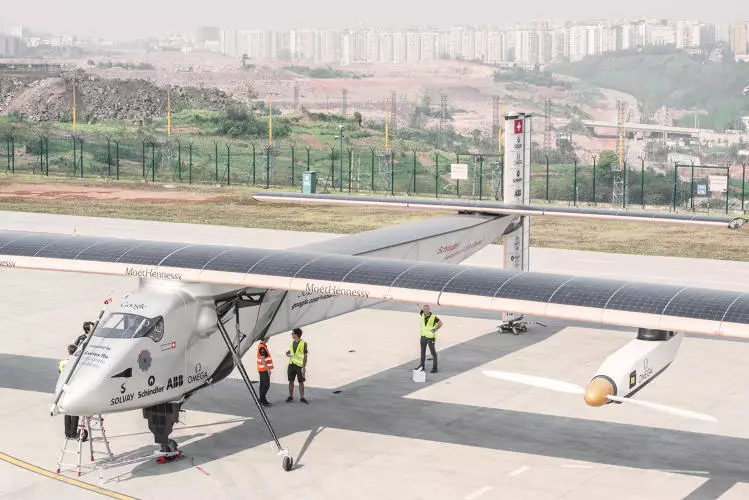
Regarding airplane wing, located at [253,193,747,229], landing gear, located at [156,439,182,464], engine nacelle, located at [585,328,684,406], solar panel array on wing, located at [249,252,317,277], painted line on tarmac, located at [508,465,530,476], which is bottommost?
painted line on tarmac, located at [508,465,530,476]

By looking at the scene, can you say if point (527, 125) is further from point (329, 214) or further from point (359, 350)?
point (329, 214)

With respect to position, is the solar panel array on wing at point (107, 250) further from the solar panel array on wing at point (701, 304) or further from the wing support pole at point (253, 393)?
the solar panel array on wing at point (701, 304)

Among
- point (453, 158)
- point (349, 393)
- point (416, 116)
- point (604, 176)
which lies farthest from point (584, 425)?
point (416, 116)

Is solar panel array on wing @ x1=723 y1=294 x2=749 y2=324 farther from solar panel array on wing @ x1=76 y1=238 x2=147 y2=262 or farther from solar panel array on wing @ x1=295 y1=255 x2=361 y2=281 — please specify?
solar panel array on wing @ x1=76 y1=238 x2=147 y2=262

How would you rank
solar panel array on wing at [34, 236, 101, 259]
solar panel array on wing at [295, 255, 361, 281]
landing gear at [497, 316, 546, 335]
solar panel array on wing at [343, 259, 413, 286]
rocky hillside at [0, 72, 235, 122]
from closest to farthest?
solar panel array on wing at [343, 259, 413, 286]
solar panel array on wing at [295, 255, 361, 281]
solar panel array on wing at [34, 236, 101, 259]
landing gear at [497, 316, 546, 335]
rocky hillside at [0, 72, 235, 122]

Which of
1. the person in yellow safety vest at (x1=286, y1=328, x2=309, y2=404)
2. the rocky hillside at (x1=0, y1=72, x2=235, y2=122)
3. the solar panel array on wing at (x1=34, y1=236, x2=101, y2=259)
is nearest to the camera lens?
the solar panel array on wing at (x1=34, y1=236, x2=101, y2=259)

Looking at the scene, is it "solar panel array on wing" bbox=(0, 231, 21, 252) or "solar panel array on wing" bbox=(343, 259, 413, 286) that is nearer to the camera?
"solar panel array on wing" bbox=(343, 259, 413, 286)

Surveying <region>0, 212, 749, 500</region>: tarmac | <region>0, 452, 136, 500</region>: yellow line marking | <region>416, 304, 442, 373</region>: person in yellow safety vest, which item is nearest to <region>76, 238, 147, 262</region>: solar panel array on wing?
<region>0, 212, 749, 500</region>: tarmac
